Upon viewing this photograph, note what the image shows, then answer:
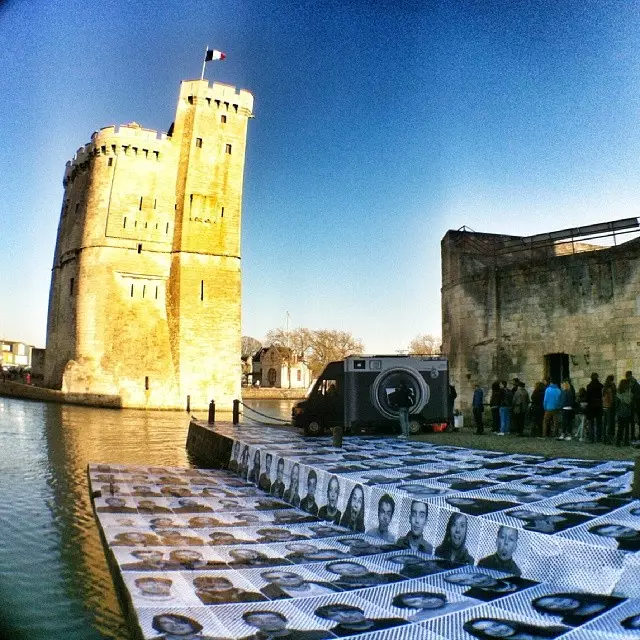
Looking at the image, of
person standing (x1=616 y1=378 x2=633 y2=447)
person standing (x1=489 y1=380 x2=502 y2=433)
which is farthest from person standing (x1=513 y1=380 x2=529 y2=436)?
person standing (x1=616 y1=378 x2=633 y2=447)

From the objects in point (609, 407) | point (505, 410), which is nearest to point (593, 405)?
point (609, 407)

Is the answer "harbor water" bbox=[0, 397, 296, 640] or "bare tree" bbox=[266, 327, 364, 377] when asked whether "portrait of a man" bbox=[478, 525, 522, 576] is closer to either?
"harbor water" bbox=[0, 397, 296, 640]

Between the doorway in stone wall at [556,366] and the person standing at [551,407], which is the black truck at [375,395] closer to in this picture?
the person standing at [551,407]

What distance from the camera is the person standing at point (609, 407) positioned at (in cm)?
1066

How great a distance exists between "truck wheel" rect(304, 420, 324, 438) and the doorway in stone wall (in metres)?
5.64

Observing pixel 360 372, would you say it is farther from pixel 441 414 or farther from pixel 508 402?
pixel 508 402

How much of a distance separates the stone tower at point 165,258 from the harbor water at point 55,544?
2243 cm

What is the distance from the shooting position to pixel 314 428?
A: 1266 cm

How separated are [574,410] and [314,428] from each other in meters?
5.17

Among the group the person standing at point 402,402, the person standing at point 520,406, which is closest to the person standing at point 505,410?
the person standing at point 520,406

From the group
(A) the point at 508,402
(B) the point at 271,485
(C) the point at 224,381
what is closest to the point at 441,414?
(A) the point at 508,402

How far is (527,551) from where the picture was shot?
3.99 m

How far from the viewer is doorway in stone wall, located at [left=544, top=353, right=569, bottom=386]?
14.3 meters

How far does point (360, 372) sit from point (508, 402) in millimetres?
3394
